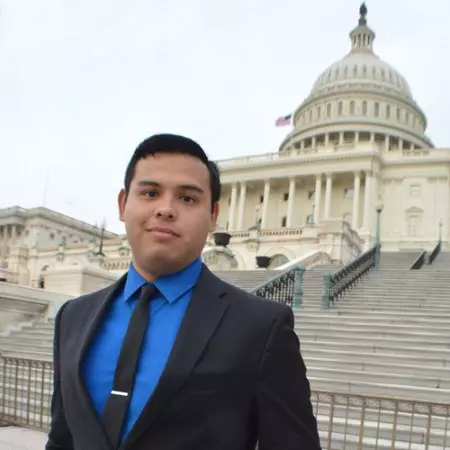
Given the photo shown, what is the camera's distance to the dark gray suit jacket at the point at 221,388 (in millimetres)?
1851

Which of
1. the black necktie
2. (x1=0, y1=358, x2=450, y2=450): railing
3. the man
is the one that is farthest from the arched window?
the black necktie

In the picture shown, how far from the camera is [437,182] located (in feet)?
206

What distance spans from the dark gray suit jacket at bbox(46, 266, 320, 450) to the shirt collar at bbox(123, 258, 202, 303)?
4 cm

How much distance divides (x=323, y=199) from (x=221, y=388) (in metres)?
63.9

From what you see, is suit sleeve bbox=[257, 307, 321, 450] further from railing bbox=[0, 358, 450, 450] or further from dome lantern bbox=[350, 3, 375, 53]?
dome lantern bbox=[350, 3, 375, 53]

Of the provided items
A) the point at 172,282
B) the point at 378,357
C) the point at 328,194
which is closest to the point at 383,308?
the point at 378,357

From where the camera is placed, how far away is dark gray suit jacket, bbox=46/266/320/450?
185 centimetres

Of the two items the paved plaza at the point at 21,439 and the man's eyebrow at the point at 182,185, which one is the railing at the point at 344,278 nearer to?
the paved plaza at the point at 21,439

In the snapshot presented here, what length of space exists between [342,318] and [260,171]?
5488 cm

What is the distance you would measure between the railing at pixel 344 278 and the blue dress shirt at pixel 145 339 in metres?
12.8

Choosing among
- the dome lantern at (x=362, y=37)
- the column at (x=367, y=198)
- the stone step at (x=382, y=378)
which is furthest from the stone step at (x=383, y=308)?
the dome lantern at (x=362, y=37)

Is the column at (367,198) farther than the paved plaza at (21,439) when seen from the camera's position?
Yes

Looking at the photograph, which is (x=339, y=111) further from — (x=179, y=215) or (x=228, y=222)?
(x=179, y=215)

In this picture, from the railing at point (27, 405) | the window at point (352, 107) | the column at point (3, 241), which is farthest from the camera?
the column at point (3, 241)
